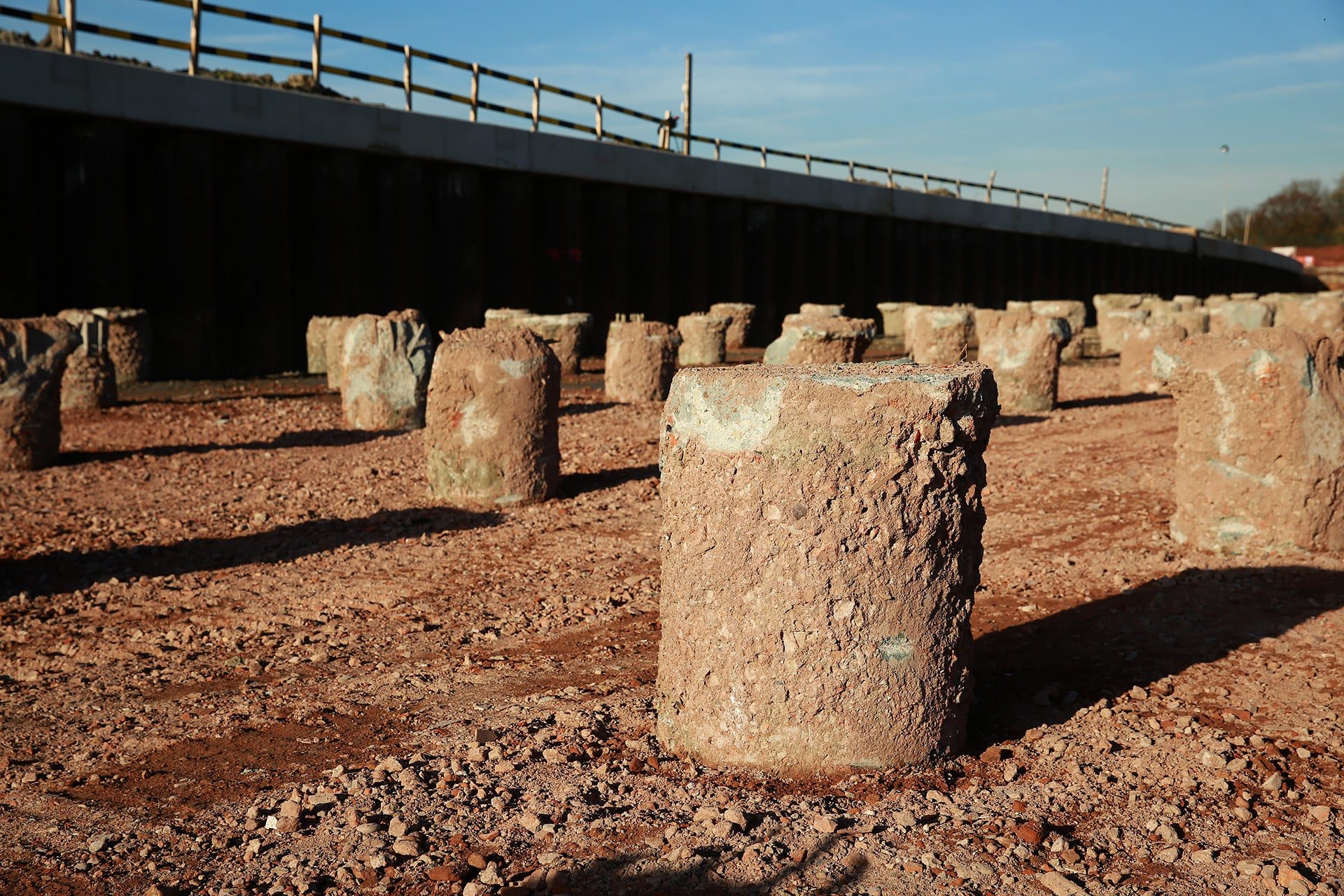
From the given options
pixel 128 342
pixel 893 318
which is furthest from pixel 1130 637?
pixel 893 318

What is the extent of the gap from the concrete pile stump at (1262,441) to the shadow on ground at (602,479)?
390cm

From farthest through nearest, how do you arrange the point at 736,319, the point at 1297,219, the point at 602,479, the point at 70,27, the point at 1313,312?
the point at 1297,219
the point at 736,319
the point at 1313,312
the point at 70,27
the point at 602,479

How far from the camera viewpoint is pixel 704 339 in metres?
16.8

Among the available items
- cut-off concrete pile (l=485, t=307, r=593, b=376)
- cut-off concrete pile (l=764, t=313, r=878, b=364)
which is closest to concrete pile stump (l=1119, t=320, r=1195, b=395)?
cut-off concrete pile (l=764, t=313, r=878, b=364)

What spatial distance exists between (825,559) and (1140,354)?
41.7ft

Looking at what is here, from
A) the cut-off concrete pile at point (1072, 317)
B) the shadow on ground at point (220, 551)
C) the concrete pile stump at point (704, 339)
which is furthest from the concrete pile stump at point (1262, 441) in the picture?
the cut-off concrete pile at point (1072, 317)

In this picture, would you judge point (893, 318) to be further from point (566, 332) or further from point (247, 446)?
point (247, 446)

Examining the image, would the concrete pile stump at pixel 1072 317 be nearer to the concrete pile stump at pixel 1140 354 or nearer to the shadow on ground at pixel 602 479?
the concrete pile stump at pixel 1140 354

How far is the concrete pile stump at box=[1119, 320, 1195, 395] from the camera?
14.7m

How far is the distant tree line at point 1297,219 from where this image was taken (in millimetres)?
74438

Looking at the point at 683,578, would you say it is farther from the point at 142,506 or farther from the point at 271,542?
the point at 142,506

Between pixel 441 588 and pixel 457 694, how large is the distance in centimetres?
172

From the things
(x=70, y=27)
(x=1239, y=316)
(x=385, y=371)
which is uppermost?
(x=70, y=27)

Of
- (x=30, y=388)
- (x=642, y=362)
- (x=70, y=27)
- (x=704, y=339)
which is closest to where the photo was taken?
(x=30, y=388)
